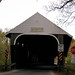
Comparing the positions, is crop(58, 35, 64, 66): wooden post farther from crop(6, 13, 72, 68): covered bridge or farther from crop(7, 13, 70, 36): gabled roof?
crop(7, 13, 70, 36): gabled roof

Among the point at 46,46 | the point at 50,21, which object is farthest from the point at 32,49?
the point at 50,21

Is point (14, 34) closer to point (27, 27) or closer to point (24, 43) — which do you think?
point (27, 27)

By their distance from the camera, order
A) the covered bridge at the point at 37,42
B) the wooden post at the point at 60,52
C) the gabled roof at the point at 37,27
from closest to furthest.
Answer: the wooden post at the point at 60,52 < the covered bridge at the point at 37,42 < the gabled roof at the point at 37,27

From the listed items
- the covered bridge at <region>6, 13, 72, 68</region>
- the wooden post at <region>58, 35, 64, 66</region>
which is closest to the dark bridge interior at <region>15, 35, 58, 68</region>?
the covered bridge at <region>6, 13, 72, 68</region>

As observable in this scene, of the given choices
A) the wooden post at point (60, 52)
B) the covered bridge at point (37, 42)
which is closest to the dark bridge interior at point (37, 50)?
the covered bridge at point (37, 42)

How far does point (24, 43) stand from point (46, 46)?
4545 mm

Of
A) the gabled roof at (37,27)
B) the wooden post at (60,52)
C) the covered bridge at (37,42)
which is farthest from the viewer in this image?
the gabled roof at (37,27)

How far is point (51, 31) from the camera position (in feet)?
90.8

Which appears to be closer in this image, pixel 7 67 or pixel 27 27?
pixel 7 67

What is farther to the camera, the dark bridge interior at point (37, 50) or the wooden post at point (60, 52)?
the dark bridge interior at point (37, 50)

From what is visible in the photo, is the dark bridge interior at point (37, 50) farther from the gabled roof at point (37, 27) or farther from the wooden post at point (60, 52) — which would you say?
the wooden post at point (60, 52)

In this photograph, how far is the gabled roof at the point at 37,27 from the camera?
90.7ft

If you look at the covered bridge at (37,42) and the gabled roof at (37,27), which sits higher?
the gabled roof at (37,27)

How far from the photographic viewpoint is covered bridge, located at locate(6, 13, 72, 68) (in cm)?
2738
